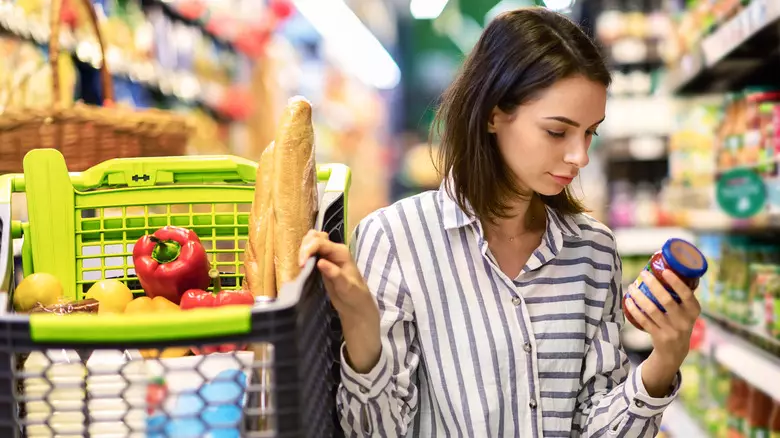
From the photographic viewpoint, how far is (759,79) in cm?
346

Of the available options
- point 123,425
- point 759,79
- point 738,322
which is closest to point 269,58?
point 759,79

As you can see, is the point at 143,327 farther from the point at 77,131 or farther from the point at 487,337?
the point at 77,131

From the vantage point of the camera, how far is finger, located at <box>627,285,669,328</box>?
1393mm

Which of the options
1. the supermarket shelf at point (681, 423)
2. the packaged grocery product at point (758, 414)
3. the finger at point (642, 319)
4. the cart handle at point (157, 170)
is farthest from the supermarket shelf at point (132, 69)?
the supermarket shelf at point (681, 423)

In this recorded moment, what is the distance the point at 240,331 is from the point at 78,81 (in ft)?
11.2

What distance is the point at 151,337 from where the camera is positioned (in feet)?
2.96

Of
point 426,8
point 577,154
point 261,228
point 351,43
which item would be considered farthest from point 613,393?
point 426,8

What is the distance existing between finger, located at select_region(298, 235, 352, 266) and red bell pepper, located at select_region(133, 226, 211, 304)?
0.37m

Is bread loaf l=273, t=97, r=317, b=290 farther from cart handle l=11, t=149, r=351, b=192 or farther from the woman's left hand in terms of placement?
the woman's left hand

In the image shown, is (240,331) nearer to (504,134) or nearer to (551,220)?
(504,134)

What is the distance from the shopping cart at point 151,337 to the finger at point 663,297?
51 cm

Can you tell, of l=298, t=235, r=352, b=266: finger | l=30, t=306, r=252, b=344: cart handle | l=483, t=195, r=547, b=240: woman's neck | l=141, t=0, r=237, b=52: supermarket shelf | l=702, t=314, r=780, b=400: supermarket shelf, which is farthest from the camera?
l=141, t=0, r=237, b=52: supermarket shelf

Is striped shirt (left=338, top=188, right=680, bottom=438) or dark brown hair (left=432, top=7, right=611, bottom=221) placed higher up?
dark brown hair (left=432, top=7, right=611, bottom=221)

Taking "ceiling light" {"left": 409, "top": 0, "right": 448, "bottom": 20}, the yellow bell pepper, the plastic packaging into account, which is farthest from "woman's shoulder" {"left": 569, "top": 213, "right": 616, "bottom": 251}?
"ceiling light" {"left": 409, "top": 0, "right": 448, "bottom": 20}
